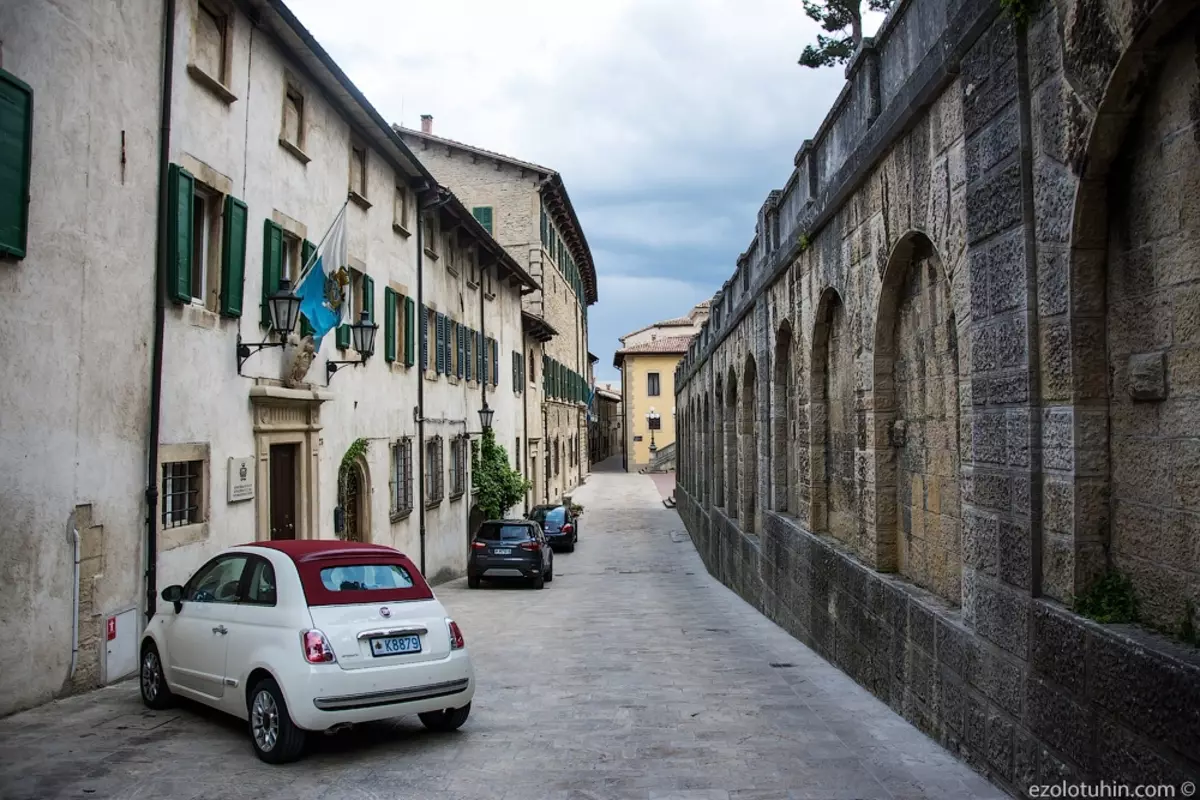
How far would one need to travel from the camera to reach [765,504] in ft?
47.4

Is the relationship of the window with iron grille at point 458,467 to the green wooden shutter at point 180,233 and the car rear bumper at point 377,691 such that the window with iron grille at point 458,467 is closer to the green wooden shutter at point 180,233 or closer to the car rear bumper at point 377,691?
the green wooden shutter at point 180,233

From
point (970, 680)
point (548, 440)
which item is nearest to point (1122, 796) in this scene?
point (970, 680)

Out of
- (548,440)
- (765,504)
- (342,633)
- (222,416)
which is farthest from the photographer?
(548,440)

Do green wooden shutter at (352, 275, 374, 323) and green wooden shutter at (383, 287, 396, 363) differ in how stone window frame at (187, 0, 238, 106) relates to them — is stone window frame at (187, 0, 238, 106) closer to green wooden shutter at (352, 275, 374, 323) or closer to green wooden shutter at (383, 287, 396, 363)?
green wooden shutter at (352, 275, 374, 323)

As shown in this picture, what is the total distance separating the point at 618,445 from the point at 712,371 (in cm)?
7840

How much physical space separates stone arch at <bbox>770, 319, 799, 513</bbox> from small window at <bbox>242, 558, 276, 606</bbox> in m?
8.49

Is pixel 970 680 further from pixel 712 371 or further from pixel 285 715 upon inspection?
pixel 712 371

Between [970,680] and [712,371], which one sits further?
[712,371]

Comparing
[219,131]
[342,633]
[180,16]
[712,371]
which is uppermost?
[180,16]

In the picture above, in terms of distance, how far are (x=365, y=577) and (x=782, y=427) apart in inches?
331

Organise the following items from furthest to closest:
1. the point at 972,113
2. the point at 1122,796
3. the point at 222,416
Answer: the point at 222,416
the point at 972,113
the point at 1122,796

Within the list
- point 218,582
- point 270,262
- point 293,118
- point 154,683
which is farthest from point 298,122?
point 154,683

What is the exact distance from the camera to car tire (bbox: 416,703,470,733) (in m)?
6.77

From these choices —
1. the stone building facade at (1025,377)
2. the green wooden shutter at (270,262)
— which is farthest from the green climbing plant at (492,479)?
the stone building facade at (1025,377)
